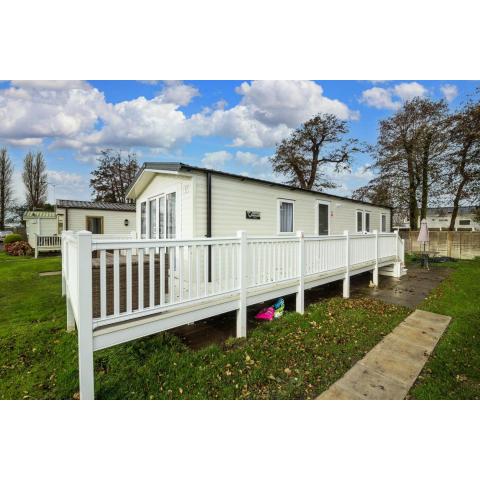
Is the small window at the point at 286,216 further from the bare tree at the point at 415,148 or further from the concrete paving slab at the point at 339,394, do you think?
the bare tree at the point at 415,148

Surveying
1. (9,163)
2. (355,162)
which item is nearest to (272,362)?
(355,162)

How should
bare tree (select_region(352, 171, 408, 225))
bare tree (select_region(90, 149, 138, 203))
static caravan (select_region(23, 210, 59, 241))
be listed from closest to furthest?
static caravan (select_region(23, 210, 59, 241)), bare tree (select_region(352, 171, 408, 225)), bare tree (select_region(90, 149, 138, 203))

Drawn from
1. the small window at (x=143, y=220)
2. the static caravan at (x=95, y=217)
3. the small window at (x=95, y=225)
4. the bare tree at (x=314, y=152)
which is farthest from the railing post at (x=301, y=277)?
the bare tree at (x=314, y=152)

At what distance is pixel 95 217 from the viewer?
17.2 metres

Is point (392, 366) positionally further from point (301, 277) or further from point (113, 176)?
point (113, 176)

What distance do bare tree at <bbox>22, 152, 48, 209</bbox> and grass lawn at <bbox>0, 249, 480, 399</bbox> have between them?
3412cm

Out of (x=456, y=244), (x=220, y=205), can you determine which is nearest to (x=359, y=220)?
(x=456, y=244)

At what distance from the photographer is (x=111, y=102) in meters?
9.05

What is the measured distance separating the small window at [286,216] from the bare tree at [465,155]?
44.3 ft

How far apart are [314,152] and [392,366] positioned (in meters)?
21.8

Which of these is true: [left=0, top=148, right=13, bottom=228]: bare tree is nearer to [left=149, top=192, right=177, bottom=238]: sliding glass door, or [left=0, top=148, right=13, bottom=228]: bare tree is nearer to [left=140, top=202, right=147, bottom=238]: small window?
[left=140, top=202, right=147, bottom=238]: small window

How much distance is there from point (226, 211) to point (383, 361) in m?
4.46

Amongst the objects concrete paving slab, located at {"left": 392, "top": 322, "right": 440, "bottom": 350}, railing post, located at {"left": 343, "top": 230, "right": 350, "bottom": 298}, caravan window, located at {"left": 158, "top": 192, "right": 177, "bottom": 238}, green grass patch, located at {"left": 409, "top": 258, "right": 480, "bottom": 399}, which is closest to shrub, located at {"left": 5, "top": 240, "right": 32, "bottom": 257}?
caravan window, located at {"left": 158, "top": 192, "right": 177, "bottom": 238}

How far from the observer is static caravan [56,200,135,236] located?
16.4 meters
